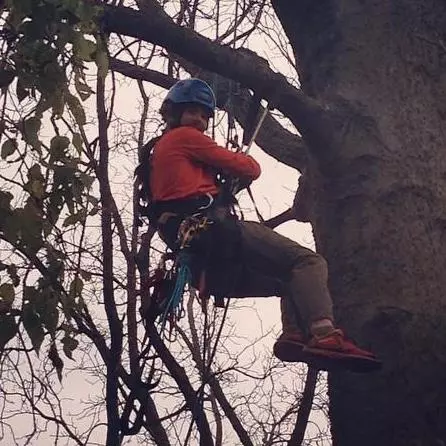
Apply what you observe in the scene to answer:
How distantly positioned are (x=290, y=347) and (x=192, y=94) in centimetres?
114

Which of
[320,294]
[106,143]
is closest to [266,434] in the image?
[106,143]

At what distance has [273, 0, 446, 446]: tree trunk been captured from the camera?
287 cm

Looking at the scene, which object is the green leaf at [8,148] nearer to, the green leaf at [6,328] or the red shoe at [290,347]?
the green leaf at [6,328]

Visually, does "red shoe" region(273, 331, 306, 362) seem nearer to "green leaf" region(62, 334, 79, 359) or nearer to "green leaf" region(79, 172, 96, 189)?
"green leaf" region(62, 334, 79, 359)

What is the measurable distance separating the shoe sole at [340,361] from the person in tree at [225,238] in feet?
0.40

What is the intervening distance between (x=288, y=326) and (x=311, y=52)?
A: 107 cm

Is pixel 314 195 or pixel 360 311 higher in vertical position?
pixel 314 195

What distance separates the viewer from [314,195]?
135 inches

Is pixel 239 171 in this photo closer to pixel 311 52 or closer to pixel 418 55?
pixel 311 52

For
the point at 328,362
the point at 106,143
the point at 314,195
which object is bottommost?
the point at 328,362

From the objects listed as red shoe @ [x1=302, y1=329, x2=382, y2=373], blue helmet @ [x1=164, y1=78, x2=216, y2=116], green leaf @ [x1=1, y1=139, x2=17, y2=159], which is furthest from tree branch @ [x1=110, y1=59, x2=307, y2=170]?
green leaf @ [x1=1, y1=139, x2=17, y2=159]

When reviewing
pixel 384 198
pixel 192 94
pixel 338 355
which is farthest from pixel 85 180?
pixel 192 94

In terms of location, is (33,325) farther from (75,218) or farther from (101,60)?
(101,60)

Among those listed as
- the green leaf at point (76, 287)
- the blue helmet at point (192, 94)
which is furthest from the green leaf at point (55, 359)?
the blue helmet at point (192, 94)
